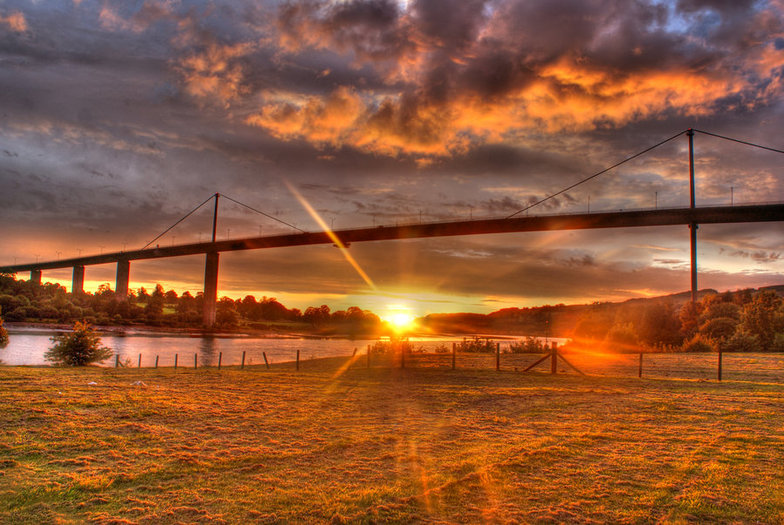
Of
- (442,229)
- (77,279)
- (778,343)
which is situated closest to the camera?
(778,343)

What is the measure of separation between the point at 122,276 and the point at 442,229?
5938 cm

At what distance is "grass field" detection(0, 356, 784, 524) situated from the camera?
439 centimetres

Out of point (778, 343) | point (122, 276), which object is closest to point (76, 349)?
point (778, 343)

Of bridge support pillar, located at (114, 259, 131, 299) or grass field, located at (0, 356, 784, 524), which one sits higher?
bridge support pillar, located at (114, 259, 131, 299)

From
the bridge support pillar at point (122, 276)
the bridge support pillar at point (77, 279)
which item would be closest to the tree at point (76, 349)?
the bridge support pillar at point (122, 276)

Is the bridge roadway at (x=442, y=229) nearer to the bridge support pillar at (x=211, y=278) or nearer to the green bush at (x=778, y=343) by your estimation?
the bridge support pillar at (x=211, y=278)

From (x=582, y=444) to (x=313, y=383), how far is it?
30.4 ft

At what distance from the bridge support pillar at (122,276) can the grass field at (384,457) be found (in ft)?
241

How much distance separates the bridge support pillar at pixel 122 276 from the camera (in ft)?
245

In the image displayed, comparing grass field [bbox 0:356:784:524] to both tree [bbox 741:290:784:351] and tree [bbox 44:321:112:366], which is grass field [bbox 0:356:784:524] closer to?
tree [bbox 44:321:112:366]

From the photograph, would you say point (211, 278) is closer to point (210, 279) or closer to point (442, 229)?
point (210, 279)

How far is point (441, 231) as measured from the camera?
5141 cm

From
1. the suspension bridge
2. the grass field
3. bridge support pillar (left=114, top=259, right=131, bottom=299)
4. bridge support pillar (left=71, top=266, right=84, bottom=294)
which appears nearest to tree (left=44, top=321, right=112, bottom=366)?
the grass field

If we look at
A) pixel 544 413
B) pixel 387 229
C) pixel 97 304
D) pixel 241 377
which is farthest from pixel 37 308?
pixel 544 413
